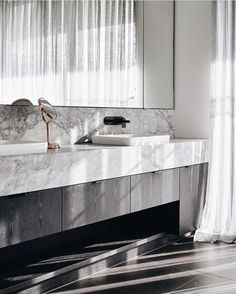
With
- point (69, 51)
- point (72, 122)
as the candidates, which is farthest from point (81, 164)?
point (69, 51)

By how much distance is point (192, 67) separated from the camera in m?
4.00

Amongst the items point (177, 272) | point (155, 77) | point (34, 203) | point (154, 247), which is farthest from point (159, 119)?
point (34, 203)

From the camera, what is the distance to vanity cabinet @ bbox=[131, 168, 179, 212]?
2977mm

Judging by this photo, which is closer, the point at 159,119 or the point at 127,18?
the point at 127,18

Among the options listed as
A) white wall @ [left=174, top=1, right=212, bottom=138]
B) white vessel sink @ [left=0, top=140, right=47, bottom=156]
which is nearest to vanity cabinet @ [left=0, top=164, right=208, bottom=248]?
white vessel sink @ [left=0, top=140, right=47, bottom=156]

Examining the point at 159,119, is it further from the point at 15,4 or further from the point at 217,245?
the point at 15,4

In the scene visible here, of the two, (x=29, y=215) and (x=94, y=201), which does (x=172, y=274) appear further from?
(x=29, y=215)

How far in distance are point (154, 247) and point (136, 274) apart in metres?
0.59

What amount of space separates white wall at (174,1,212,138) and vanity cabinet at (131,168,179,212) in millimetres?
767

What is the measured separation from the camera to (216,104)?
12.1 feet

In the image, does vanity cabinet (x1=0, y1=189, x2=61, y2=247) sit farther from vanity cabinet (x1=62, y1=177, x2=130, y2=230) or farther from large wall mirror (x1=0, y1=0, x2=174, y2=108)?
large wall mirror (x1=0, y1=0, x2=174, y2=108)

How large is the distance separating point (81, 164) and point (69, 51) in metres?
1.10

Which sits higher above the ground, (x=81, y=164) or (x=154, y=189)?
(x=81, y=164)

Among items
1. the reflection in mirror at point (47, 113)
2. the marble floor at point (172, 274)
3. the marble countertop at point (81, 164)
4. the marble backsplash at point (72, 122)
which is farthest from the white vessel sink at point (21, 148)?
the marble floor at point (172, 274)
